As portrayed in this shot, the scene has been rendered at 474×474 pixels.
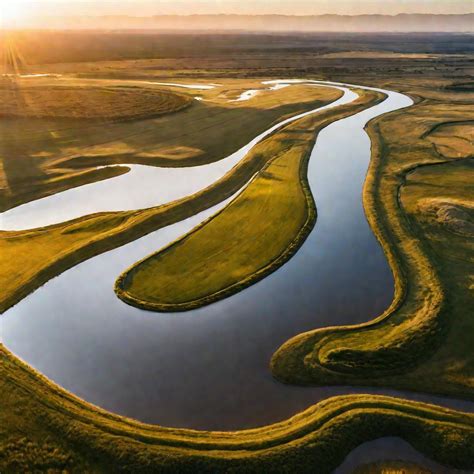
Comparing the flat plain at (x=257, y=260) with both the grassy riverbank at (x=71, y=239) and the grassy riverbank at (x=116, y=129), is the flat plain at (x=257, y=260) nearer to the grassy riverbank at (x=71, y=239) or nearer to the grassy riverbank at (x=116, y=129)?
the grassy riverbank at (x=71, y=239)

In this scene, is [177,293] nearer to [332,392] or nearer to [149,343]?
[149,343]

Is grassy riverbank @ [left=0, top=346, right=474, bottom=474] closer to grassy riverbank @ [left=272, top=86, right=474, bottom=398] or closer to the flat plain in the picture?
the flat plain

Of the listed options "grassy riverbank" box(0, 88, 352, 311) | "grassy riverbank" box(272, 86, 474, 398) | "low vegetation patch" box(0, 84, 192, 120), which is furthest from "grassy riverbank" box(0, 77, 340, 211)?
"grassy riverbank" box(272, 86, 474, 398)

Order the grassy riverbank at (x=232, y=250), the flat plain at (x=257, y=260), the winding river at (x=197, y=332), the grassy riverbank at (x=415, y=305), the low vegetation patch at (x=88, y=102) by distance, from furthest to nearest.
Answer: the low vegetation patch at (x=88, y=102)
the grassy riverbank at (x=232, y=250)
the grassy riverbank at (x=415, y=305)
the winding river at (x=197, y=332)
the flat plain at (x=257, y=260)

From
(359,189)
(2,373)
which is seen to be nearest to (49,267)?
(2,373)

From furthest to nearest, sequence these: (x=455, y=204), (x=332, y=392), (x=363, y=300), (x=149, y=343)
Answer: (x=455, y=204), (x=363, y=300), (x=149, y=343), (x=332, y=392)

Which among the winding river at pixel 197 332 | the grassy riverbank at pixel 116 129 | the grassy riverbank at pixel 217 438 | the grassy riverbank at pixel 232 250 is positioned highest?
the grassy riverbank at pixel 116 129

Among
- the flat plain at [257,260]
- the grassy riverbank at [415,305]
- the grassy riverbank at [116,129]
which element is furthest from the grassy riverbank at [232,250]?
the grassy riverbank at [116,129]
